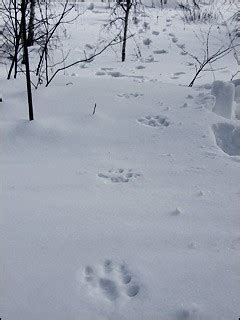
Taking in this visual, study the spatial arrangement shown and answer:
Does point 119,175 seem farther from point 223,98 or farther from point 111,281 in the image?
point 223,98

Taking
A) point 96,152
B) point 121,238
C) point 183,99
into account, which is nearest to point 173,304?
point 121,238

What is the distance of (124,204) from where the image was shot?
103 inches

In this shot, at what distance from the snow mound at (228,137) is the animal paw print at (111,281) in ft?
5.95

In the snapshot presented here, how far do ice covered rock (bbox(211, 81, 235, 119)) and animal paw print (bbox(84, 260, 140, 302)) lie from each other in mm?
2334

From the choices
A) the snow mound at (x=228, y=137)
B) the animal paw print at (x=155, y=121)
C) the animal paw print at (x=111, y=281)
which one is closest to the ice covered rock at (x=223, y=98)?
the snow mound at (x=228, y=137)

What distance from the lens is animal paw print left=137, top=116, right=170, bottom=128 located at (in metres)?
3.66

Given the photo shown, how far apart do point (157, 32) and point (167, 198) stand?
7184 millimetres

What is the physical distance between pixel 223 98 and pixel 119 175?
172 cm

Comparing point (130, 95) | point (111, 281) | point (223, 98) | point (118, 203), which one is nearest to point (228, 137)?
point (223, 98)

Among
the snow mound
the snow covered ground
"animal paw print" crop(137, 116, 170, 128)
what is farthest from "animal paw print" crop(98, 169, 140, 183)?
the snow mound

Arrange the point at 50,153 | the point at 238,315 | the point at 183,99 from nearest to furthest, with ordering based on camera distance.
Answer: the point at 238,315
the point at 50,153
the point at 183,99

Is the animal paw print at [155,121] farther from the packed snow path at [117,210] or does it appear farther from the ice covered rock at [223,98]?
the ice covered rock at [223,98]

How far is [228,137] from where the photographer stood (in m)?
3.62

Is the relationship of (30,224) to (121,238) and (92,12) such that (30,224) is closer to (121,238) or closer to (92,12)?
(121,238)
